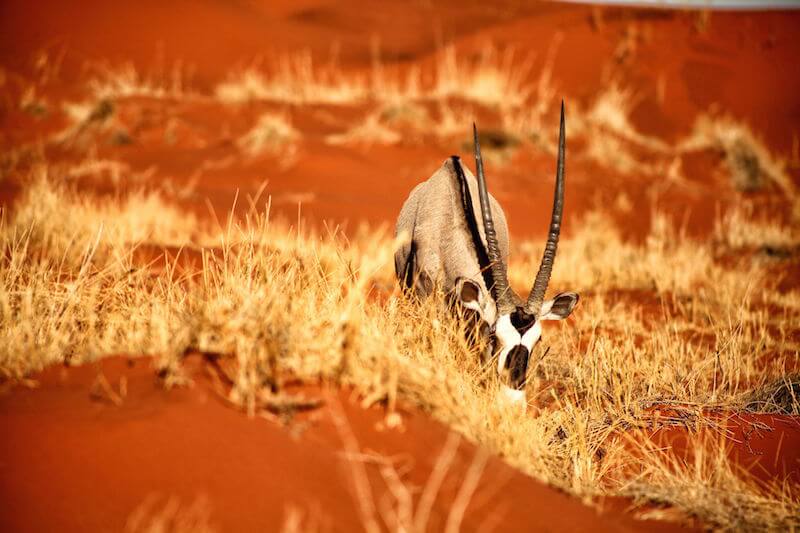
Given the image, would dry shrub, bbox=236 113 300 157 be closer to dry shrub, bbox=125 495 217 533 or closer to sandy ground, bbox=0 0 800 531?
sandy ground, bbox=0 0 800 531

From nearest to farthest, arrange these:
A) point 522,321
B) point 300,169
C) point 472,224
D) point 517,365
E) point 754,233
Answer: point 517,365 → point 522,321 → point 472,224 → point 754,233 → point 300,169

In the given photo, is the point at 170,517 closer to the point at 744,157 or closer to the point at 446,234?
the point at 446,234

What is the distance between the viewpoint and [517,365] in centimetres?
379

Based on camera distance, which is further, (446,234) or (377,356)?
(446,234)

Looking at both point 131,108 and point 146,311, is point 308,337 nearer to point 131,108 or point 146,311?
point 146,311

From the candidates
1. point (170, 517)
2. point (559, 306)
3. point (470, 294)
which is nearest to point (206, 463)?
point (170, 517)

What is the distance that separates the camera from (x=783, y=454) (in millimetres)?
3553

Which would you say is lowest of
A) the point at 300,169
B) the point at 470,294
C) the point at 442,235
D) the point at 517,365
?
the point at 300,169

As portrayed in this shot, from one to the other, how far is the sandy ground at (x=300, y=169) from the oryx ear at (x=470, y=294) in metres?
1.41

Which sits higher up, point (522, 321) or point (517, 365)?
point (522, 321)

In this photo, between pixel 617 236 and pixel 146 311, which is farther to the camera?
pixel 617 236

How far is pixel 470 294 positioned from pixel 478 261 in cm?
73

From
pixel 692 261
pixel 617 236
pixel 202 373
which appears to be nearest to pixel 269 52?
pixel 617 236

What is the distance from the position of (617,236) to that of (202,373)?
8794 mm
